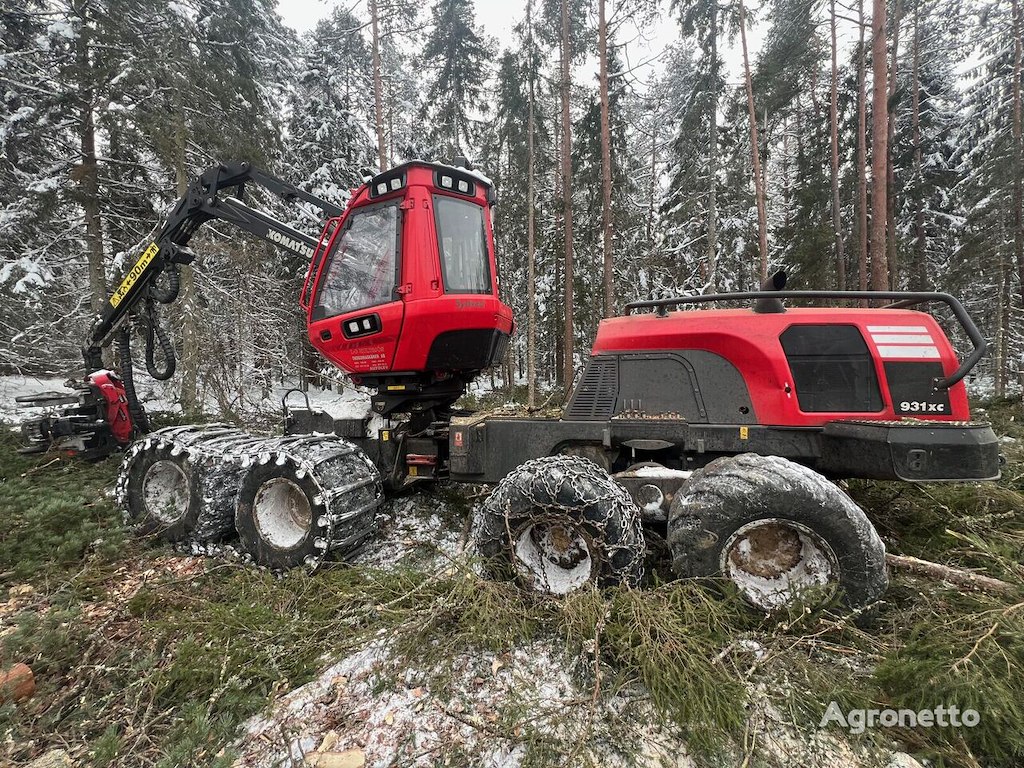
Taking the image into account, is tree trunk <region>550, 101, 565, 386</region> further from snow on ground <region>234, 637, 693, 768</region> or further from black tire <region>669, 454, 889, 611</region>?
snow on ground <region>234, 637, 693, 768</region>

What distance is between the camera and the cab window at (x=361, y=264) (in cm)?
386

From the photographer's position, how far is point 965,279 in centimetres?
1262

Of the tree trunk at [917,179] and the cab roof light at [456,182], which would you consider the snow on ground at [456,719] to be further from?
the tree trunk at [917,179]

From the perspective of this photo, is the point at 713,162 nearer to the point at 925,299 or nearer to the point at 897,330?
the point at 925,299

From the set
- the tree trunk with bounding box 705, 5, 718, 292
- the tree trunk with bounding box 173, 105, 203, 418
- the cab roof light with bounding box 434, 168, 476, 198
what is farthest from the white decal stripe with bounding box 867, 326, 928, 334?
the tree trunk with bounding box 705, 5, 718, 292

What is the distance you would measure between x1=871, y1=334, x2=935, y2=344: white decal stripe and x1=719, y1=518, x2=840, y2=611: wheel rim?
1.41 meters

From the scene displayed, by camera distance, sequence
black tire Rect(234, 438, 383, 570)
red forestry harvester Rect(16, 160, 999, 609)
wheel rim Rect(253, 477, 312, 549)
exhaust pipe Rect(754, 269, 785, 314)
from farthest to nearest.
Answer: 1. wheel rim Rect(253, 477, 312, 549)
2. black tire Rect(234, 438, 383, 570)
3. exhaust pipe Rect(754, 269, 785, 314)
4. red forestry harvester Rect(16, 160, 999, 609)

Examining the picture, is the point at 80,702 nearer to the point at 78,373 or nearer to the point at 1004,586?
the point at 1004,586

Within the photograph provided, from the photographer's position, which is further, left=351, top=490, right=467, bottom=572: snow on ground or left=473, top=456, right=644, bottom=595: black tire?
left=351, top=490, right=467, bottom=572: snow on ground

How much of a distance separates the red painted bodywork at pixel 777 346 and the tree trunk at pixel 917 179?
14.8 meters

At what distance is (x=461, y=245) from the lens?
4.06m

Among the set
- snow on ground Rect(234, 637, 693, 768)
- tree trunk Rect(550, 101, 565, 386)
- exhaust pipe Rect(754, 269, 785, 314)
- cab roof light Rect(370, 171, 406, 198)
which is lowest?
snow on ground Rect(234, 637, 693, 768)

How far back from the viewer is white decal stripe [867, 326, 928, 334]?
2984 millimetres

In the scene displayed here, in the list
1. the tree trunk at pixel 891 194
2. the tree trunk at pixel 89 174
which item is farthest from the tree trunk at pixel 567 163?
the tree trunk at pixel 89 174
